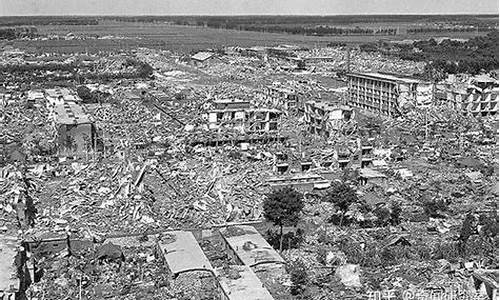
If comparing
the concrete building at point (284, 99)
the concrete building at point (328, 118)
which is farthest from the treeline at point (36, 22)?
the concrete building at point (328, 118)

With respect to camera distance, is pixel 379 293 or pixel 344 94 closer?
pixel 379 293

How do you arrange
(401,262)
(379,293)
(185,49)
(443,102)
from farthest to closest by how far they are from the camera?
(185,49), (443,102), (401,262), (379,293)

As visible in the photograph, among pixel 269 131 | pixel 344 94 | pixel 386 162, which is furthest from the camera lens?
pixel 344 94

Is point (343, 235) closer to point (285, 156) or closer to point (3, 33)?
point (285, 156)

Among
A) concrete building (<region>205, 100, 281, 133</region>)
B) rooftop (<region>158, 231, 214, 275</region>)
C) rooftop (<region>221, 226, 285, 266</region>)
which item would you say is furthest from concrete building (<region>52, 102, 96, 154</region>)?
rooftop (<region>221, 226, 285, 266</region>)

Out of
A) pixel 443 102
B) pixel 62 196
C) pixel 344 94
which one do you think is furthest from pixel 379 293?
pixel 344 94

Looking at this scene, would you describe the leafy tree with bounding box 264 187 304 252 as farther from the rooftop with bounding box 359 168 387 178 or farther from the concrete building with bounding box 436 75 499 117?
the concrete building with bounding box 436 75 499 117

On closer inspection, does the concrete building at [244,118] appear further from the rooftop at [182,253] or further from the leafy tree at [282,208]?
the rooftop at [182,253]
